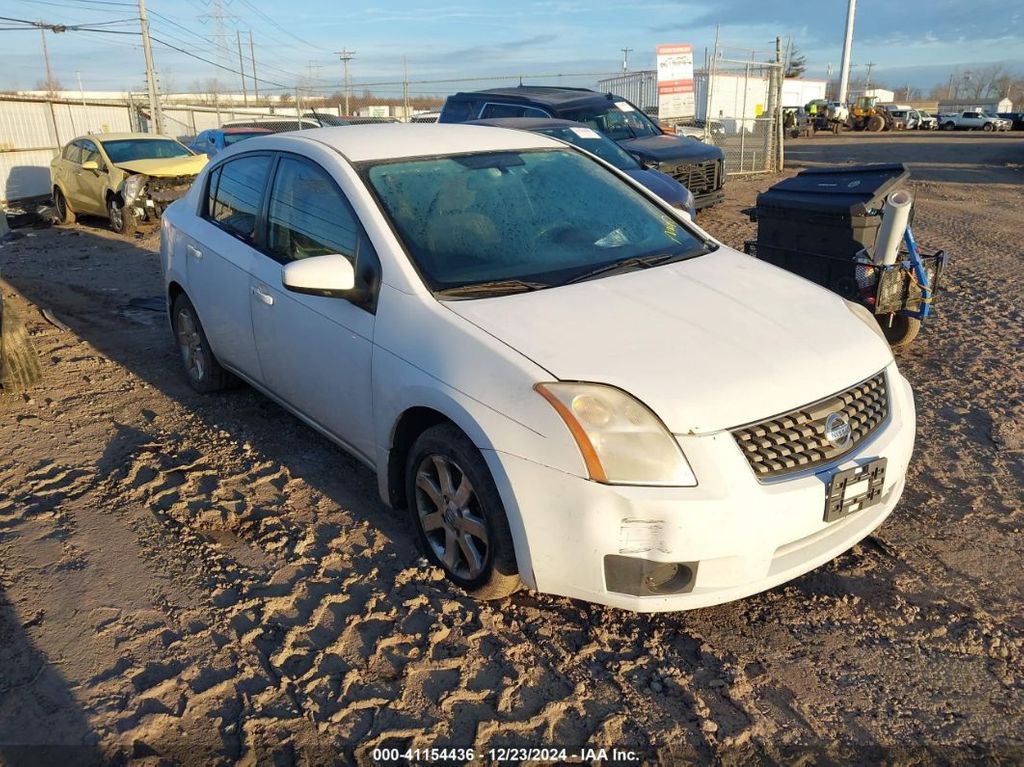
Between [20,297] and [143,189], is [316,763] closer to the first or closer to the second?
[20,297]

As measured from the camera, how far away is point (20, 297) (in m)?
8.74

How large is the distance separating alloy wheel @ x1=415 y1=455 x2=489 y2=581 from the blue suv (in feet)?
29.9

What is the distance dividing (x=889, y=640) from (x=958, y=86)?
125241mm

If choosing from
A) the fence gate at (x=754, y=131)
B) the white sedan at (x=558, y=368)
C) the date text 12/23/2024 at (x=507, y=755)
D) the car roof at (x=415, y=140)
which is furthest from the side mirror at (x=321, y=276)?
the fence gate at (x=754, y=131)

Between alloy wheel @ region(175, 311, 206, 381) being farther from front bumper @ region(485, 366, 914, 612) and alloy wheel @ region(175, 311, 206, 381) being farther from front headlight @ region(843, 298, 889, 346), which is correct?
front headlight @ region(843, 298, 889, 346)

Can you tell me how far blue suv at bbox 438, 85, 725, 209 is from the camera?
38.9ft

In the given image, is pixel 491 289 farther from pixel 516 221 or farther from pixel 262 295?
pixel 262 295

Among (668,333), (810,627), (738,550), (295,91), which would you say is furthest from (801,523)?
(295,91)

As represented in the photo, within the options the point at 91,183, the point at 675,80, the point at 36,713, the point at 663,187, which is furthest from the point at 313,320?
the point at 675,80

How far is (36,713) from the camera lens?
2.69 m

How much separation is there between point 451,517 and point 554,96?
1074cm

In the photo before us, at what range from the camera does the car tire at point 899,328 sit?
19.7ft

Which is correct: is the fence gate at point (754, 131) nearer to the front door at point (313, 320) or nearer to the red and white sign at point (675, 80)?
the red and white sign at point (675, 80)

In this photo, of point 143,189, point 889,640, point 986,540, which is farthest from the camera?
point 143,189
